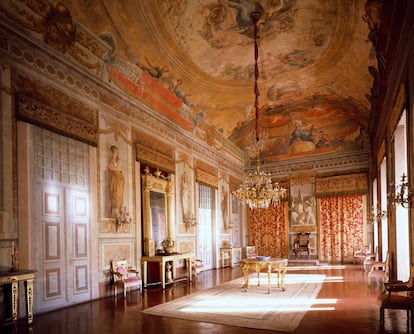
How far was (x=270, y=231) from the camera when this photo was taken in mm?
19125

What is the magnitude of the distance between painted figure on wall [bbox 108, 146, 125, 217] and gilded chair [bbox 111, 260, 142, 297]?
1.29 meters

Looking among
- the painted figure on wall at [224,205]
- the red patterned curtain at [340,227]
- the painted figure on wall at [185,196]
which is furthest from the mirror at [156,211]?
the red patterned curtain at [340,227]

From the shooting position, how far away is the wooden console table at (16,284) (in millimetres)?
5920

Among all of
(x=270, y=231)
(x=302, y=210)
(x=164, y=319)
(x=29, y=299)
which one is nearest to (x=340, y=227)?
(x=302, y=210)

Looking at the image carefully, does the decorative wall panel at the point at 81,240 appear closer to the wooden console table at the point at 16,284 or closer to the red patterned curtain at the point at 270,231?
the wooden console table at the point at 16,284

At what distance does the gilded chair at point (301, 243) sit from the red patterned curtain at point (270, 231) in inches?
24.5

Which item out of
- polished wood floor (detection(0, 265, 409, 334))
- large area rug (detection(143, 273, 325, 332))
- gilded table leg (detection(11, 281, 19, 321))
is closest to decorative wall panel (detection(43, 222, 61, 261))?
polished wood floor (detection(0, 265, 409, 334))

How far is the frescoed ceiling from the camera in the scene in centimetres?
918

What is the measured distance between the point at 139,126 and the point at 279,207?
1048cm

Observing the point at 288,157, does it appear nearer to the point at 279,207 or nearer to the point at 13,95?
the point at 279,207

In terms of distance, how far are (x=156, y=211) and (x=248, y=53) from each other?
5878 mm

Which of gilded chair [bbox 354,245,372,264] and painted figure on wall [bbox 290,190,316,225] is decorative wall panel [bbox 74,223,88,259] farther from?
painted figure on wall [bbox 290,190,316,225]

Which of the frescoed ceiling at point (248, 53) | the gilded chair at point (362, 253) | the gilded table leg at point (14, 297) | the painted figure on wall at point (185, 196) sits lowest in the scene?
the gilded chair at point (362, 253)

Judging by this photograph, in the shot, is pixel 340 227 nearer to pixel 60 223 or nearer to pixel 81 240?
pixel 81 240
